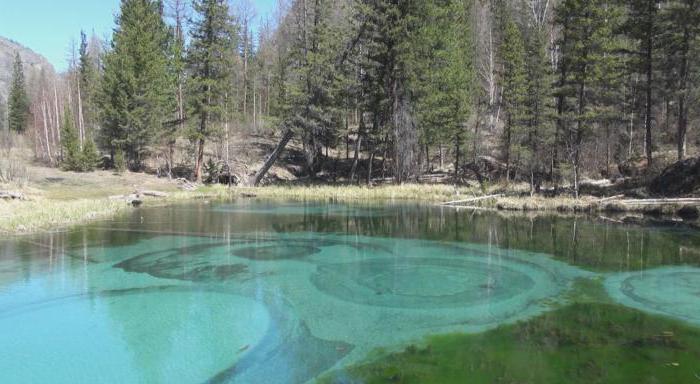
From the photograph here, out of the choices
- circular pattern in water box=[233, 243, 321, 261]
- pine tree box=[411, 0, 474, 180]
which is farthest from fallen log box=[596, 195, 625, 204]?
circular pattern in water box=[233, 243, 321, 261]

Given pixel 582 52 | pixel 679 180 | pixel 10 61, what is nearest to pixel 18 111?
pixel 582 52

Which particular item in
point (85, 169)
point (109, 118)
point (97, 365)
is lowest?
point (97, 365)

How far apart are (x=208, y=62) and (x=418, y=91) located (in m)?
14.8

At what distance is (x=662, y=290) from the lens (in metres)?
11.3

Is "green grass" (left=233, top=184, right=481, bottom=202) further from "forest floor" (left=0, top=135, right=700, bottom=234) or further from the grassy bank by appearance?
the grassy bank

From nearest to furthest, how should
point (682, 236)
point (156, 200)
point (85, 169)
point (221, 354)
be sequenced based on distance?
point (221, 354), point (682, 236), point (156, 200), point (85, 169)

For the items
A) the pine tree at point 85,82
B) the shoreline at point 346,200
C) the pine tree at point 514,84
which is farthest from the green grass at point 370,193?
the pine tree at point 85,82

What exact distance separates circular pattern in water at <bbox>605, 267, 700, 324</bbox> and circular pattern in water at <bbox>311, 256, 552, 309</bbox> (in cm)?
167

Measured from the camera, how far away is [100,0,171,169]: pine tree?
128 ft

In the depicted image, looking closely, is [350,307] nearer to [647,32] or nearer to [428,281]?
[428,281]

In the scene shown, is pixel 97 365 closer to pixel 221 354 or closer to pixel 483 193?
pixel 221 354

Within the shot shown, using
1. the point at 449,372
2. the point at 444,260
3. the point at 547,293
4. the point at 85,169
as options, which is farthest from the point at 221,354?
the point at 85,169

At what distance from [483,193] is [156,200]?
19.1 metres

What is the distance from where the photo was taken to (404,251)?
53.2ft
